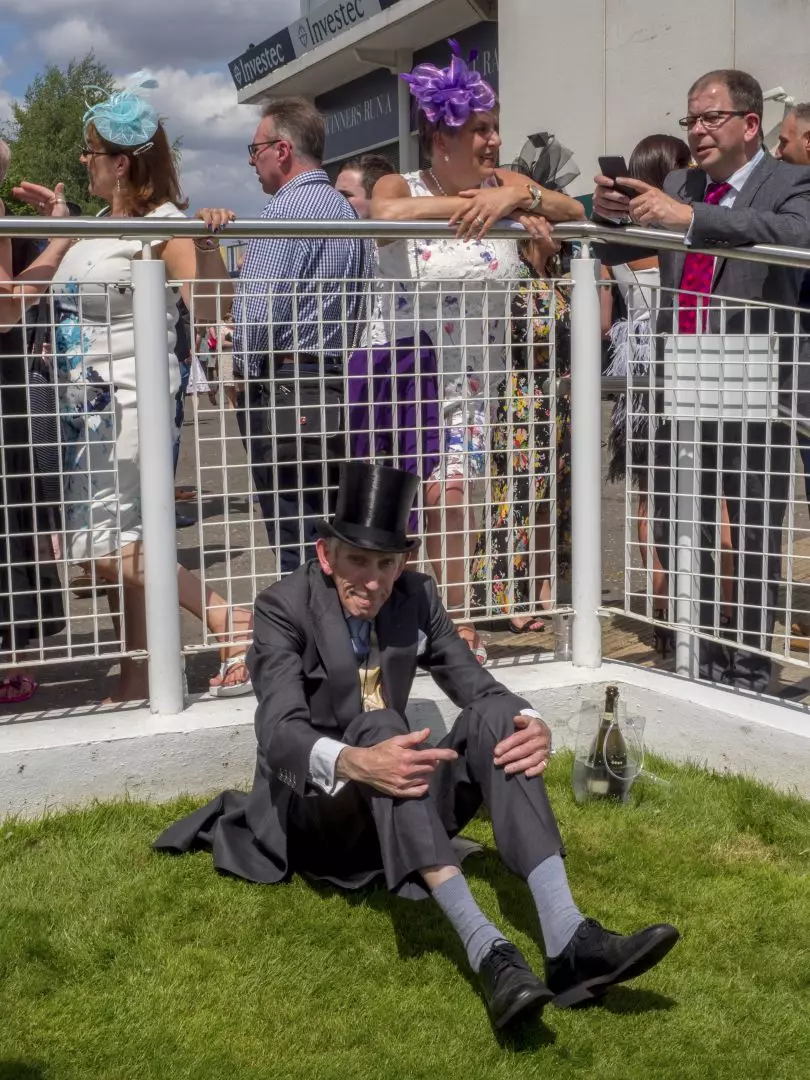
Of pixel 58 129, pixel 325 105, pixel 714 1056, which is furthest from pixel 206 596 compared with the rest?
pixel 58 129

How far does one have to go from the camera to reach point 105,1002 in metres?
2.93

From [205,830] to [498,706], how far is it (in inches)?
39.6

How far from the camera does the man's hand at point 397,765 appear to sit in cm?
303

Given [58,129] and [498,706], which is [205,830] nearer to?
[498,706]

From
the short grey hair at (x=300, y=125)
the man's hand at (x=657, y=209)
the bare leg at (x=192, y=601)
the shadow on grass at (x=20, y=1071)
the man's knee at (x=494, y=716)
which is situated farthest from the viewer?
the short grey hair at (x=300, y=125)

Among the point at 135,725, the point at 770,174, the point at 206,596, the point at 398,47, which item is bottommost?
the point at 135,725

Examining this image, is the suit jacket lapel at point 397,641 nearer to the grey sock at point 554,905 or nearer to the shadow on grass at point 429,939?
the shadow on grass at point 429,939

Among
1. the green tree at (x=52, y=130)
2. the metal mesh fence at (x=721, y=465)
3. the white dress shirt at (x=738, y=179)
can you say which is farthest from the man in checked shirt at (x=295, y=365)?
the green tree at (x=52, y=130)

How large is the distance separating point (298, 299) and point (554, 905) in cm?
220

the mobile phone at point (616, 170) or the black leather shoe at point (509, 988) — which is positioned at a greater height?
the mobile phone at point (616, 170)

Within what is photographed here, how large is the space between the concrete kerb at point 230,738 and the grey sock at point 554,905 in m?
1.29

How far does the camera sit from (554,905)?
306cm

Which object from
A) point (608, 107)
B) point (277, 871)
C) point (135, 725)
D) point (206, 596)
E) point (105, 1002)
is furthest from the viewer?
point (608, 107)

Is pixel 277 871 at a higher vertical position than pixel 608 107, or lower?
lower
